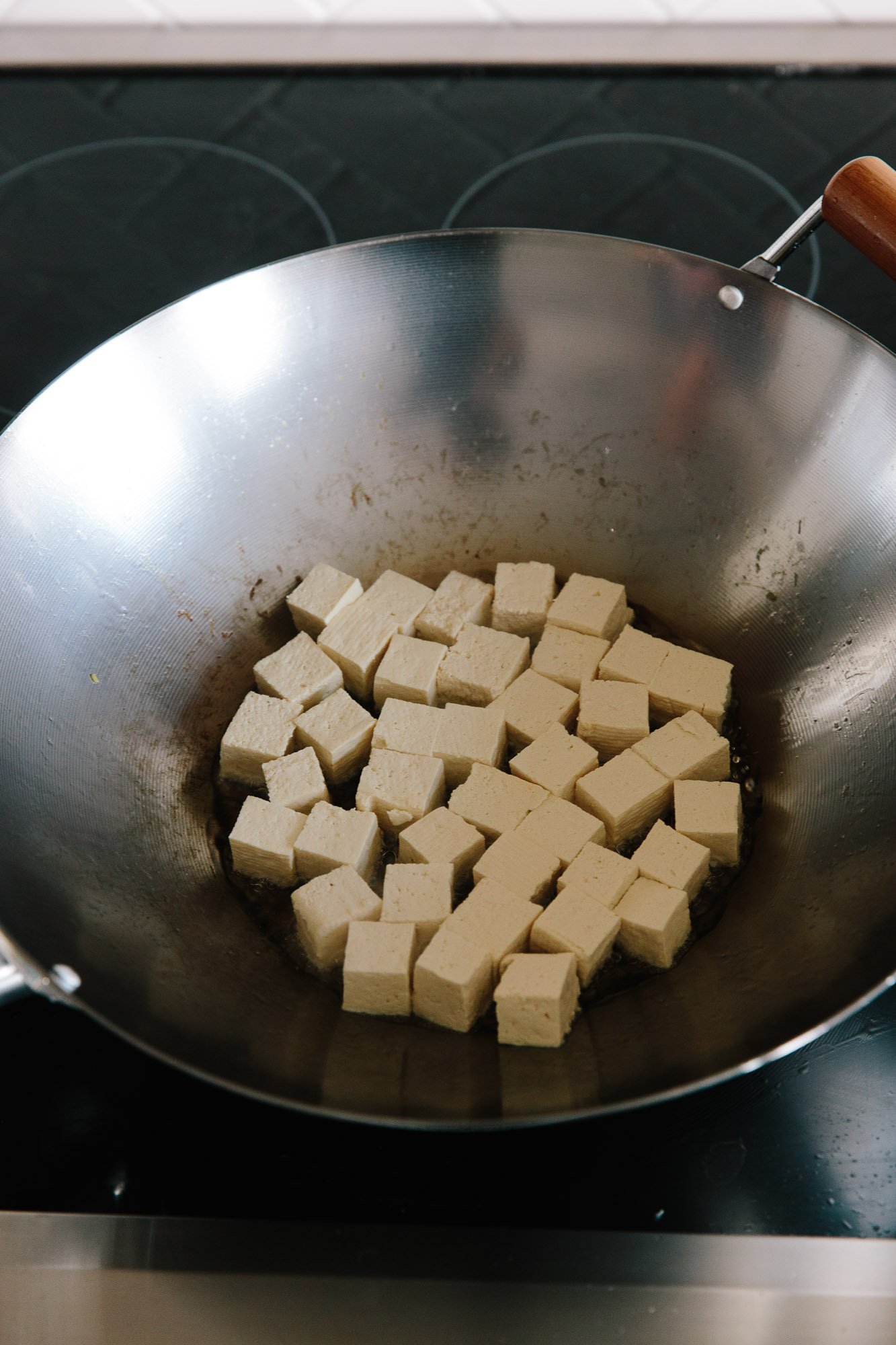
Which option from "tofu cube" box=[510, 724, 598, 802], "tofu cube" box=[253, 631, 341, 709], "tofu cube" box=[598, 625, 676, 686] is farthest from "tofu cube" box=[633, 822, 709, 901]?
"tofu cube" box=[253, 631, 341, 709]

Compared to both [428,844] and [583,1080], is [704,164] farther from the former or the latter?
[583,1080]

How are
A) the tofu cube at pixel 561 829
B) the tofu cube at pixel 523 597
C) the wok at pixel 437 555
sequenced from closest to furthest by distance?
the wok at pixel 437 555 → the tofu cube at pixel 561 829 → the tofu cube at pixel 523 597

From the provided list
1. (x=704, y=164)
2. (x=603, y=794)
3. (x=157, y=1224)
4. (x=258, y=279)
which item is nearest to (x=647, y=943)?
(x=603, y=794)

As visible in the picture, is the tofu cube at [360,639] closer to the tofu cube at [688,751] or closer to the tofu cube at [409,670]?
the tofu cube at [409,670]

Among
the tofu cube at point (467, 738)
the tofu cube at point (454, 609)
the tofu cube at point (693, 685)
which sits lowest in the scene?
the tofu cube at point (467, 738)

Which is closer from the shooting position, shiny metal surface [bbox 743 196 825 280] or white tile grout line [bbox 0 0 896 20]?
shiny metal surface [bbox 743 196 825 280]

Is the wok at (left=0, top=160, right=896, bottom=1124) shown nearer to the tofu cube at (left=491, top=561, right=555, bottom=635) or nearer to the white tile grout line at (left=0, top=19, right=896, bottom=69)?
the tofu cube at (left=491, top=561, right=555, bottom=635)

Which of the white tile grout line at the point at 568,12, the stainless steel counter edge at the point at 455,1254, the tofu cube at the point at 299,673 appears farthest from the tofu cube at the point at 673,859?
the white tile grout line at the point at 568,12
